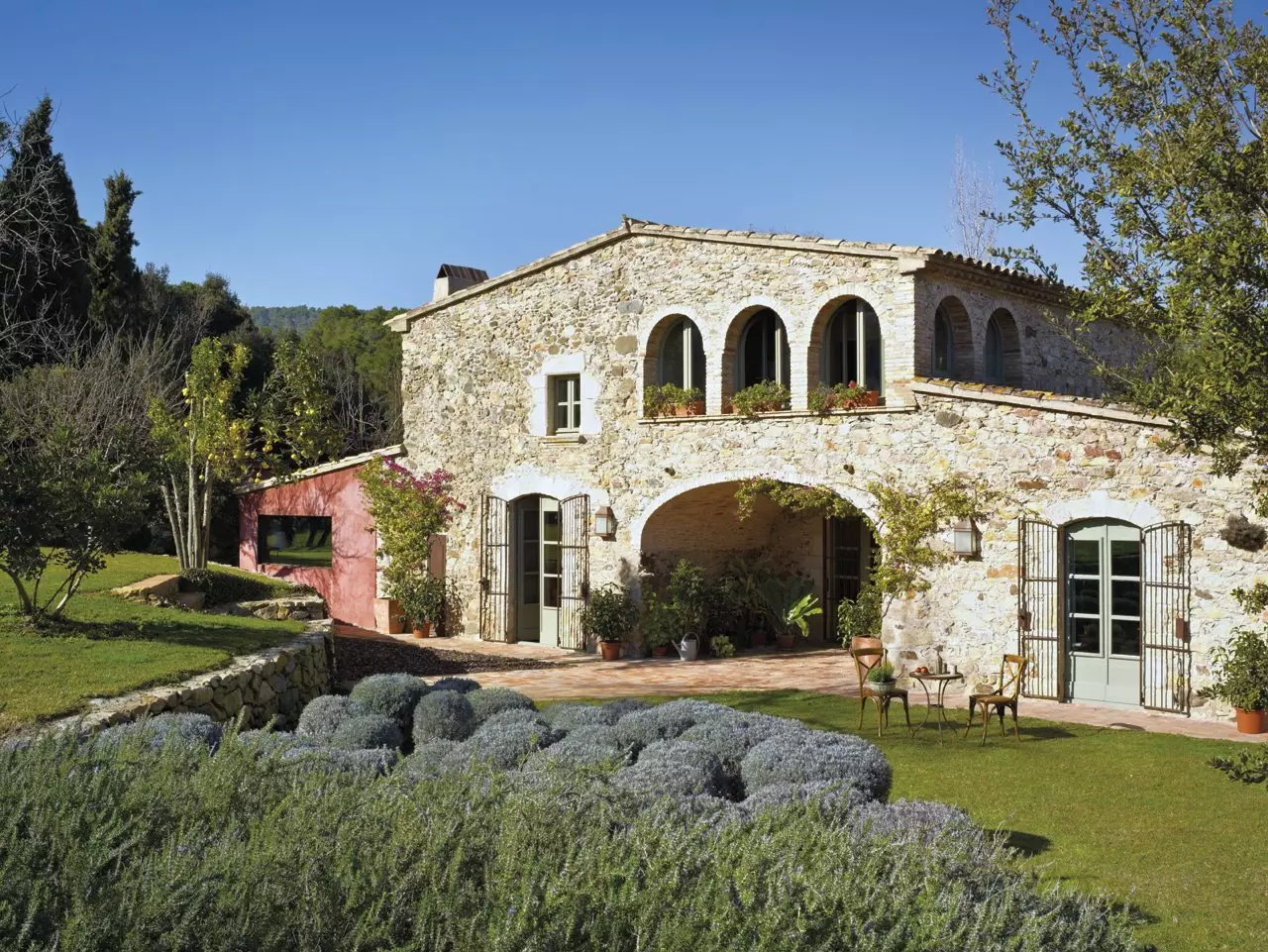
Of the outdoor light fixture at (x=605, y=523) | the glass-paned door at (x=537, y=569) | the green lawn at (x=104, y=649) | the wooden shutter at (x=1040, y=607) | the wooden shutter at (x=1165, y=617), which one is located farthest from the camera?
the glass-paned door at (x=537, y=569)

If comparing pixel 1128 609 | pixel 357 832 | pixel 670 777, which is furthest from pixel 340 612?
pixel 357 832

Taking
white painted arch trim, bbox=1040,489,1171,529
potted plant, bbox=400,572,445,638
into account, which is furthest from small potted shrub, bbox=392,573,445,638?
white painted arch trim, bbox=1040,489,1171,529

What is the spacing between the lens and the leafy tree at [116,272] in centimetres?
2775

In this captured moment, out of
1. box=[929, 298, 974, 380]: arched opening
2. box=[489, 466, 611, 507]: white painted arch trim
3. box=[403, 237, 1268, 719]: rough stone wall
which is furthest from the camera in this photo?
box=[489, 466, 611, 507]: white painted arch trim

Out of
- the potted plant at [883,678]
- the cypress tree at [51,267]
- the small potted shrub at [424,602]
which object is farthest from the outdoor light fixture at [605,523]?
the cypress tree at [51,267]

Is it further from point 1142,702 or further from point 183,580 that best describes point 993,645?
point 183,580

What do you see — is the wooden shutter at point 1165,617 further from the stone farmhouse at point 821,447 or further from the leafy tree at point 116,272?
the leafy tree at point 116,272

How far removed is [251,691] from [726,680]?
5798mm

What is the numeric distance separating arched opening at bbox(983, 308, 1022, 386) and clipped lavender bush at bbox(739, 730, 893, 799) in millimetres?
9825

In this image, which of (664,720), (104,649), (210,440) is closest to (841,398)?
(664,720)

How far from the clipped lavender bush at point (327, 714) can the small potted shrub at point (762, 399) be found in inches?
301

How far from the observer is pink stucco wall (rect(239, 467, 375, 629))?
63.6 ft

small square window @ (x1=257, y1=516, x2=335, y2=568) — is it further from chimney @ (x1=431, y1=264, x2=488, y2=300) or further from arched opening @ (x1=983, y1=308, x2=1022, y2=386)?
arched opening @ (x1=983, y1=308, x2=1022, y2=386)

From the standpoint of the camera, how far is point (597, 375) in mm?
16859
